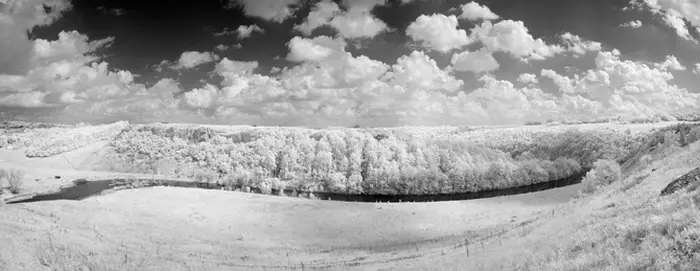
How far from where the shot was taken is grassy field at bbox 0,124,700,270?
1148 cm

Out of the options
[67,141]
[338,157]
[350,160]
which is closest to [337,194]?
[350,160]

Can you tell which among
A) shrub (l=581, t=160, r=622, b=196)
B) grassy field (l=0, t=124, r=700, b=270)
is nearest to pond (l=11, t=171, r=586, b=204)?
grassy field (l=0, t=124, r=700, b=270)

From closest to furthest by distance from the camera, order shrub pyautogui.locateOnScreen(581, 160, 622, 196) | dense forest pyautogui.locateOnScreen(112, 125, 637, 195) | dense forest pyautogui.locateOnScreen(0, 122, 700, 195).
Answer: shrub pyautogui.locateOnScreen(581, 160, 622, 196) < dense forest pyautogui.locateOnScreen(112, 125, 637, 195) < dense forest pyautogui.locateOnScreen(0, 122, 700, 195)

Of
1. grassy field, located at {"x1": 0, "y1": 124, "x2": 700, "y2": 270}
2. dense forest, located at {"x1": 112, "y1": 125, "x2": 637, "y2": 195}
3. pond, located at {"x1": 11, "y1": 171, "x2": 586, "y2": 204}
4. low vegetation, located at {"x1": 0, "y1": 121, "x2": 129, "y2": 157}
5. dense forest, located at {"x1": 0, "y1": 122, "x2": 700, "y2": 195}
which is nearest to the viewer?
grassy field, located at {"x1": 0, "y1": 124, "x2": 700, "y2": 270}

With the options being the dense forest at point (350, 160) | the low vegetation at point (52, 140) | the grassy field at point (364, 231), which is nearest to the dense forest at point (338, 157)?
the dense forest at point (350, 160)

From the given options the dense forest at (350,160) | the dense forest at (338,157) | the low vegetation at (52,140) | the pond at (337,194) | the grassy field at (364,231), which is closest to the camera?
the grassy field at (364,231)

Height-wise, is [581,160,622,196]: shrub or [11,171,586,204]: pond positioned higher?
[581,160,622,196]: shrub

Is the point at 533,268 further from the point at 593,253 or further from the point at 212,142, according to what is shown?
the point at 212,142

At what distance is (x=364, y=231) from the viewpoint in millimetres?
54500

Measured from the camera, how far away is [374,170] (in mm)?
119438

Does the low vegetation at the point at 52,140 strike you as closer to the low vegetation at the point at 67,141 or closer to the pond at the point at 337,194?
the low vegetation at the point at 67,141

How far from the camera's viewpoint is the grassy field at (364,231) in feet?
37.7

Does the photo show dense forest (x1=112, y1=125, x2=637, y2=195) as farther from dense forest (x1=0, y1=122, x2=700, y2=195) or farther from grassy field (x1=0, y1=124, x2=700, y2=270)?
grassy field (x1=0, y1=124, x2=700, y2=270)

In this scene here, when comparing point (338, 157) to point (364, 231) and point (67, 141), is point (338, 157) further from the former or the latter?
point (67, 141)
